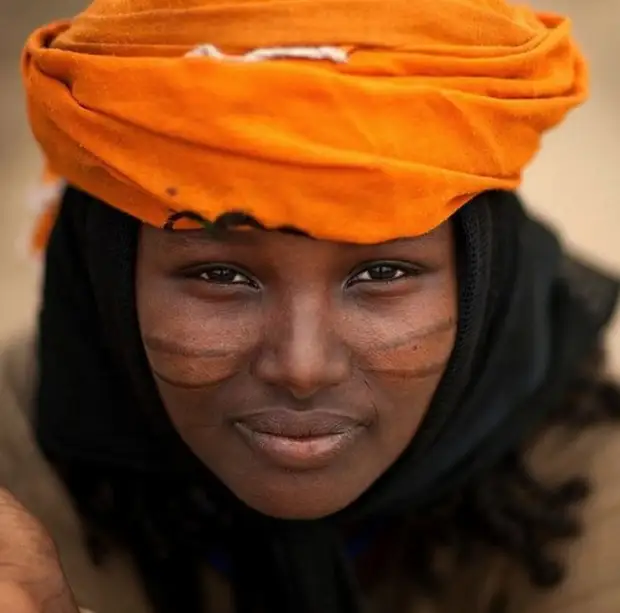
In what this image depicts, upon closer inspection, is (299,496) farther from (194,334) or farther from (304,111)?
(304,111)

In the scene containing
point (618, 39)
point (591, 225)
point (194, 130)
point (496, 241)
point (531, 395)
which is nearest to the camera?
point (194, 130)

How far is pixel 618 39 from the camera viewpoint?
6.45 ft

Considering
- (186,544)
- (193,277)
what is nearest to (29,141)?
(186,544)

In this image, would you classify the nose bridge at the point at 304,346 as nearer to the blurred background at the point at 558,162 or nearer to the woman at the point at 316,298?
the woman at the point at 316,298

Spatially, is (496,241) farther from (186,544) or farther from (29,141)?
(29,141)

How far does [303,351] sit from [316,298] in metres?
0.04

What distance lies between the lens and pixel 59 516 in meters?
1.02

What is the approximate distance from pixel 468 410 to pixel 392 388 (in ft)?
0.51

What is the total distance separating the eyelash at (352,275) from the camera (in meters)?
0.77

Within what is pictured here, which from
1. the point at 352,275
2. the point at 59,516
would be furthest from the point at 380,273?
the point at 59,516

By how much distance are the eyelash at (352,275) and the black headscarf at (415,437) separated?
65mm

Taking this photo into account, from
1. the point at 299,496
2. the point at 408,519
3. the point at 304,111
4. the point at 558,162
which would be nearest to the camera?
A: the point at 304,111

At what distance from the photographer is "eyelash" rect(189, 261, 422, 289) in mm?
772

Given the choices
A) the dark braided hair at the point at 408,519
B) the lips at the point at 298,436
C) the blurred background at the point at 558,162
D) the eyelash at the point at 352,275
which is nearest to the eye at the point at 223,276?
the eyelash at the point at 352,275
